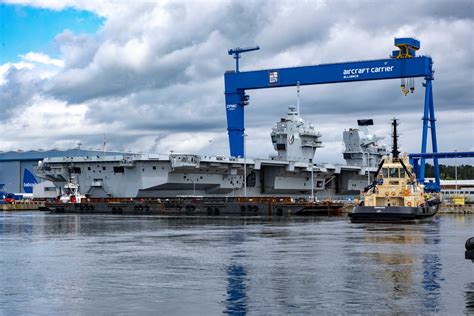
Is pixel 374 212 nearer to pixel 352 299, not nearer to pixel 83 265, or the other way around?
pixel 83 265

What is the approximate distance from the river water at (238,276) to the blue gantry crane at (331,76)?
3205 cm

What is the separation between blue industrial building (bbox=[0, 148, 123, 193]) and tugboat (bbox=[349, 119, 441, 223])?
61126mm

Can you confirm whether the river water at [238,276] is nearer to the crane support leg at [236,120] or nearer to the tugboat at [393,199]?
the tugboat at [393,199]

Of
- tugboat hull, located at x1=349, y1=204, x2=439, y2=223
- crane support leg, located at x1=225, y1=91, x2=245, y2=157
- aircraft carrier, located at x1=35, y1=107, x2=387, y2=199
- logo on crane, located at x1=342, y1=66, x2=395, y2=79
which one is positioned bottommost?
tugboat hull, located at x1=349, y1=204, x2=439, y2=223

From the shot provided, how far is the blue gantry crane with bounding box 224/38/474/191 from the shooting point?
56.9 metres

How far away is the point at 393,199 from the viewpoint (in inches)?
1613

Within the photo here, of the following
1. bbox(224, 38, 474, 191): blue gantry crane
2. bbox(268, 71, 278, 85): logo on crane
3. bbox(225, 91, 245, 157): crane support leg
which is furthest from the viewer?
bbox(225, 91, 245, 157): crane support leg

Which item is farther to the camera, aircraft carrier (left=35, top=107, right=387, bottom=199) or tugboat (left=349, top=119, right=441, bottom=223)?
aircraft carrier (left=35, top=107, right=387, bottom=199)

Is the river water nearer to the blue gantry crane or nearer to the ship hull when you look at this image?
the ship hull

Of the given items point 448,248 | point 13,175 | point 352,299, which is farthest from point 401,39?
point 13,175

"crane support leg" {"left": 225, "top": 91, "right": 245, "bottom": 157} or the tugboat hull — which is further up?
"crane support leg" {"left": 225, "top": 91, "right": 245, "bottom": 157}

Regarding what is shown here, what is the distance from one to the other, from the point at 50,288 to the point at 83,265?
402cm

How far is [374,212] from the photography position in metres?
38.9

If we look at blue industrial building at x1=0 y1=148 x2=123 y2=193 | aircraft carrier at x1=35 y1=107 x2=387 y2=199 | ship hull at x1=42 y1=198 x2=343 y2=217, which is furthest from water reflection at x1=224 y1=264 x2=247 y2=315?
blue industrial building at x1=0 y1=148 x2=123 y2=193
